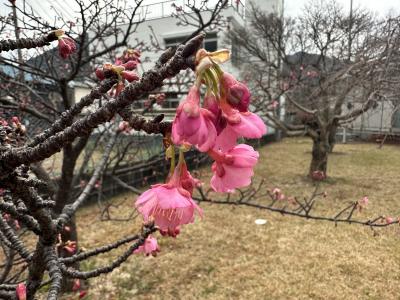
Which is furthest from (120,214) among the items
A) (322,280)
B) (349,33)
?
(349,33)

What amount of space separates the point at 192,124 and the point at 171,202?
0.19 m

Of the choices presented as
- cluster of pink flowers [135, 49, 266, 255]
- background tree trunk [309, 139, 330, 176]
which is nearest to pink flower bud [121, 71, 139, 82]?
cluster of pink flowers [135, 49, 266, 255]

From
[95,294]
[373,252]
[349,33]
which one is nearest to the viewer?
[95,294]

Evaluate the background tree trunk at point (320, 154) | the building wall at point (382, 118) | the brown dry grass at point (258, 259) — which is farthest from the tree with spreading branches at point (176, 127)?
the background tree trunk at point (320, 154)

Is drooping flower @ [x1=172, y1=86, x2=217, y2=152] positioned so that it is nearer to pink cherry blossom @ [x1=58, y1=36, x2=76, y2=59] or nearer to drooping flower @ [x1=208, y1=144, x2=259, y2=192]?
drooping flower @ [x1=208, y1=144, x2=259, y2=192]

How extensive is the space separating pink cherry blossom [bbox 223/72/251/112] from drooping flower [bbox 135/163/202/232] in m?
0.18

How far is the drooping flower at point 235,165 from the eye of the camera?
0.54m

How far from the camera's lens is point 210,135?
42 centimetres

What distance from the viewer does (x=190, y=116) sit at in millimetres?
405

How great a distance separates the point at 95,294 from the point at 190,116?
11.2 feet

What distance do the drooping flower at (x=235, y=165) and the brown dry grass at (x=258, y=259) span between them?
120 inches

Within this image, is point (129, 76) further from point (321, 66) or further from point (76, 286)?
point (321, 66)

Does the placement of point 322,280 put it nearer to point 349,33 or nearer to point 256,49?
point 349,33

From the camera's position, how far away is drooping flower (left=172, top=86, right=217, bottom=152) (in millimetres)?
406
